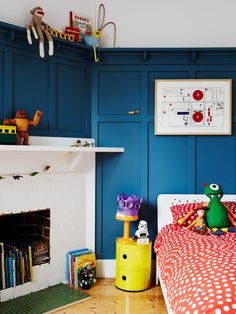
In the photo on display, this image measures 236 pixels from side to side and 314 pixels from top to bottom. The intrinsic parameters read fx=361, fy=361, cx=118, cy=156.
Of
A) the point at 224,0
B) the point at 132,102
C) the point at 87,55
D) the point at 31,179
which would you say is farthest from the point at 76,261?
the point at 224,0

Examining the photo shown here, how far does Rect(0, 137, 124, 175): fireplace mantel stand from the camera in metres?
2.66

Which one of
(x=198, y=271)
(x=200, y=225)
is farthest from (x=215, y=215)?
(x=198, y=271)

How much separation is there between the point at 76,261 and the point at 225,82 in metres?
2.06

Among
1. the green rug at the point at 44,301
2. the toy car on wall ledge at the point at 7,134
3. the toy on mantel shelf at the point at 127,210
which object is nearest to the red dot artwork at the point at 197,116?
the toy on mantel shelf at the point at 127,210

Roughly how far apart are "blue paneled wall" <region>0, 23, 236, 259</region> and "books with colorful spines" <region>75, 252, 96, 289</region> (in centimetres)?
18

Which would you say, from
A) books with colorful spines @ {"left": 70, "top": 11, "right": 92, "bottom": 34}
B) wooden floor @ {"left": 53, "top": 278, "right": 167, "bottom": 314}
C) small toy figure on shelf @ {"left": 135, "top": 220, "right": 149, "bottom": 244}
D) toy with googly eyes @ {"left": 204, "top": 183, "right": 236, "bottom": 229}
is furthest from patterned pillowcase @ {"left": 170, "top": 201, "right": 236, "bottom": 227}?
books with colorful spines @ {"left": 70, "top": 11, "right": 92, "bottom": 34}

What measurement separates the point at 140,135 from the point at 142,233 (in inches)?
35.0

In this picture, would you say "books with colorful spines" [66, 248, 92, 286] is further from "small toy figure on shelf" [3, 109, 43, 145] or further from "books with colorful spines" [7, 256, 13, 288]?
"small toy figure on shelf" [3, 109, 43, 145]

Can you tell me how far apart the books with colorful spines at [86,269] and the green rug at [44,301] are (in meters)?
0.09

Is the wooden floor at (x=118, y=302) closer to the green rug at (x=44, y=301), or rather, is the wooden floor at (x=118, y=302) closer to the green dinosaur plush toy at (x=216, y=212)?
the green rug at (x=44, y=301)

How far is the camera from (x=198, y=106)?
10.7 ft

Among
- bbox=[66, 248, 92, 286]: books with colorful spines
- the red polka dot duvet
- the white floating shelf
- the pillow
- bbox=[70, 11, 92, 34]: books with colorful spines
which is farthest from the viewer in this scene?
bbox=[70, 11, 92, 34]: books with colorful spines

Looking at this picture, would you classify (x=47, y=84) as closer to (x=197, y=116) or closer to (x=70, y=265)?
(x=197, y=116)

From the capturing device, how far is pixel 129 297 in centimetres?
289
